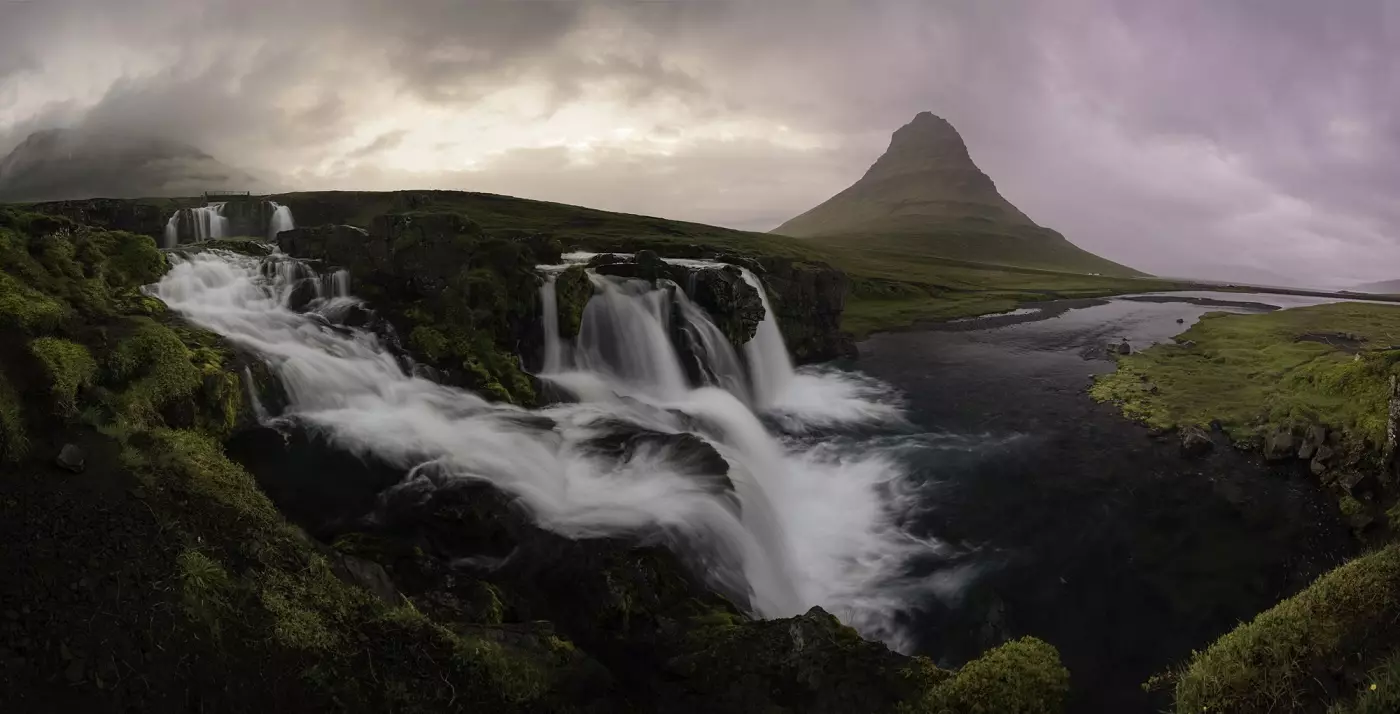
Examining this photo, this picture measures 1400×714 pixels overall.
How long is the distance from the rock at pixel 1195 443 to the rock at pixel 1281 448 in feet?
5.87

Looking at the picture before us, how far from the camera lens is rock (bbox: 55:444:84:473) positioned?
30.1ft

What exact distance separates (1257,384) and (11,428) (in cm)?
4721

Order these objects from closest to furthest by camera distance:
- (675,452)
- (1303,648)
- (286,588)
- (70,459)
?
(1303,648), (286,588), (70,459), (675,452)

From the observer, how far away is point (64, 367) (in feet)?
37.7

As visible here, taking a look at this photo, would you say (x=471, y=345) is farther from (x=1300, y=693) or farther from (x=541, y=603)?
(x=1300, y=693)

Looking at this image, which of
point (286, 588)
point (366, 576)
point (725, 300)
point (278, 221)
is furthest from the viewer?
point (278, 221)

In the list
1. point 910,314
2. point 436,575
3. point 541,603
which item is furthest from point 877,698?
point 910,314

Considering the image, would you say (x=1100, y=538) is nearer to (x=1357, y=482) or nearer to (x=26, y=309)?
(x=1357, y=482)

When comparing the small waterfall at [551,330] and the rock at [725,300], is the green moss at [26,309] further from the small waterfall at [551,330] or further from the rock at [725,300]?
the rock at [725,300]

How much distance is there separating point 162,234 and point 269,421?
7004 cm

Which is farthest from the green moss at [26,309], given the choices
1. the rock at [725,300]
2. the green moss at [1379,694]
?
the rock at [725,300]

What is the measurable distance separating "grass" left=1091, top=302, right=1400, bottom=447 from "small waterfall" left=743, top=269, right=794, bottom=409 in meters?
17.3

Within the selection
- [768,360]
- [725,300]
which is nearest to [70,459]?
[725,300]

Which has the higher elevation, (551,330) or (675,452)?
(551,330)
